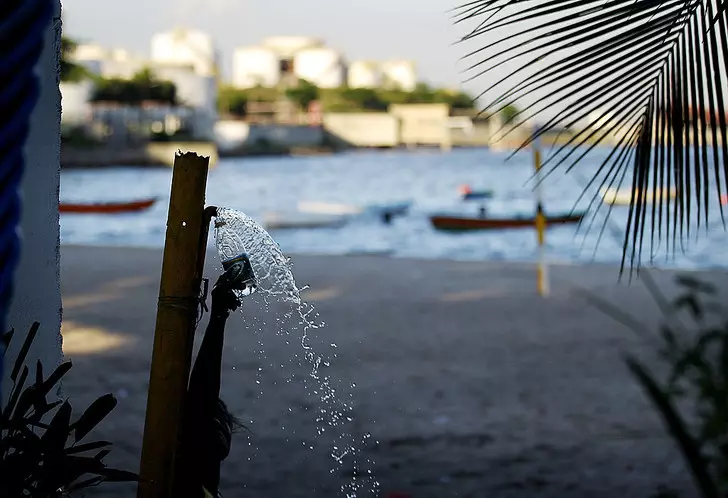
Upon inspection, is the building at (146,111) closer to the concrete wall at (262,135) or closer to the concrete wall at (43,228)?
the concrete wall at (262,135)

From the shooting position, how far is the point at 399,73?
119438 mm

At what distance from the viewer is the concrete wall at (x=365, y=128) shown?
3526 inches

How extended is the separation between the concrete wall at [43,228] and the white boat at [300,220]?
24053mm

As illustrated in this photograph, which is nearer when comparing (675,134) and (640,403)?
(675,134)

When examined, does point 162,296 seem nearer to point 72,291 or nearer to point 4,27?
point 4,27

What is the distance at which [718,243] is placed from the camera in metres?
20.7

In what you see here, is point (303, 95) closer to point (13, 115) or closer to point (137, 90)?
point (137, 90)

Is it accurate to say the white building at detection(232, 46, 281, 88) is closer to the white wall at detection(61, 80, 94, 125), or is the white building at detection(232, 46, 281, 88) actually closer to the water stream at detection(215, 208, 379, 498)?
the white wall at detection(61, 80, 94, 125)

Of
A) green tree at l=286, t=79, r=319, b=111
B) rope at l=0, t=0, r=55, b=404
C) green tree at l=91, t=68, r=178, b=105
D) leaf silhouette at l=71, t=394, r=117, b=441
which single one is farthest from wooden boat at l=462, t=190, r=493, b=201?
green tree at l=286, t=79, r=319, b=111

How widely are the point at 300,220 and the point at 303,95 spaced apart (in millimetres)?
67896

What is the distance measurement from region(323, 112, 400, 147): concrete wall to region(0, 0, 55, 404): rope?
89045 mm

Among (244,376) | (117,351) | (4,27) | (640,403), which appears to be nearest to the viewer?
(4,27)

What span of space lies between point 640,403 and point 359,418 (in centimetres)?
161

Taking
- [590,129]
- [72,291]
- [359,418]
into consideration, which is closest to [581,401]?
[359,418]
